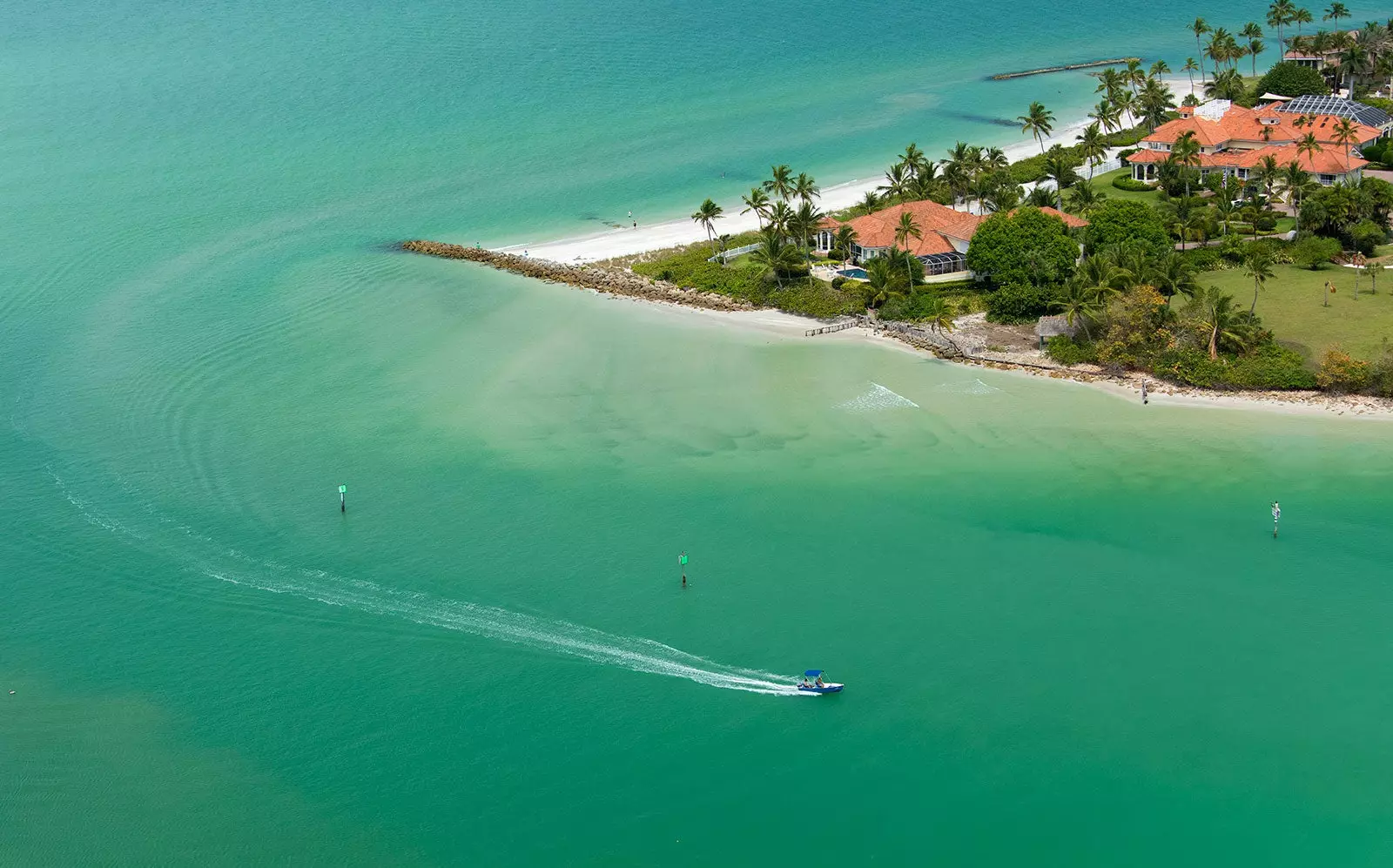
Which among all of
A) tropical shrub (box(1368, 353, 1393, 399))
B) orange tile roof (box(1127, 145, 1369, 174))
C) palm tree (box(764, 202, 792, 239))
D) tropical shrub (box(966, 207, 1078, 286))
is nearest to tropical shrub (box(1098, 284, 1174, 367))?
tropical shrub (box(966, 207, 1078, 286))

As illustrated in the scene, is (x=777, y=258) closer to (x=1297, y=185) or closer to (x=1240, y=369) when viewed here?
(x=1240, y=369)

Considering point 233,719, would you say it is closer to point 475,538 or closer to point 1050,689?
point 475,538

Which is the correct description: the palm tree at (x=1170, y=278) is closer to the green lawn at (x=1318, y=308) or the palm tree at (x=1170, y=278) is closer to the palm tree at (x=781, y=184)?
the green lawn at (x=1318, y=308)

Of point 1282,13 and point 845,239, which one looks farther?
point 1282,13

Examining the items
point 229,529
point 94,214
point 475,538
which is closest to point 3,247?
point 94,214

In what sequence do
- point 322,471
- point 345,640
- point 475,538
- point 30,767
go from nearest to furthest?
point 30,767 → point 345,640 → point 475,538 → point 322,471

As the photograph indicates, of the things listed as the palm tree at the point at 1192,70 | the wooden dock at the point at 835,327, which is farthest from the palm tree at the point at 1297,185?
the palm tree at the point at 1192,70

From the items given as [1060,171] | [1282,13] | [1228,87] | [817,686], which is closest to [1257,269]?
[1060,171]
